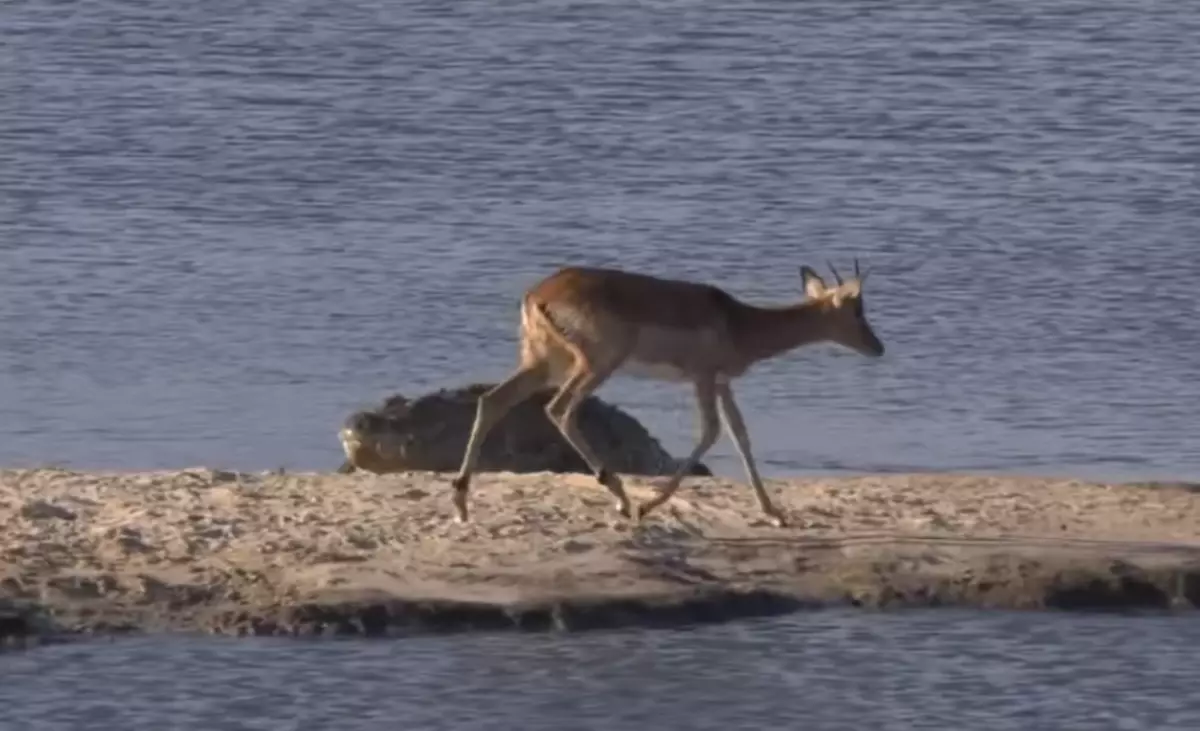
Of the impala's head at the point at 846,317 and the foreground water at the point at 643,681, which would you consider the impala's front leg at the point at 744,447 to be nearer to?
the impala's head at the point at 846,317

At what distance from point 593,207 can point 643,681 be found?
12185 millimetres

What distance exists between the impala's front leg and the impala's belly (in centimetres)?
13

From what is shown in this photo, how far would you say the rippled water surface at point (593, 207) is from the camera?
16.5 metres

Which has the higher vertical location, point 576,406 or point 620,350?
point 620,350

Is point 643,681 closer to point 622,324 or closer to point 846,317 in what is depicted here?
point 622,324

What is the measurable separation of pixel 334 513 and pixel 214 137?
555 inches

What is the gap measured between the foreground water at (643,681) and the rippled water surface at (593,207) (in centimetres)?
352

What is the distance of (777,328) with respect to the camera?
13.1 metres

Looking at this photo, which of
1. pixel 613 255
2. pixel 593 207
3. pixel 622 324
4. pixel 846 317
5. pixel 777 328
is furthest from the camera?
pixel 593 207

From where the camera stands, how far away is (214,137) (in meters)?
26.1

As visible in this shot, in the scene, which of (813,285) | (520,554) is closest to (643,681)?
(520,554)

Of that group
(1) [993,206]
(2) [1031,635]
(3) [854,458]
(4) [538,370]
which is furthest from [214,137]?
(2) [1031,635]

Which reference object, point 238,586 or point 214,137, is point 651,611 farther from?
point 214,137

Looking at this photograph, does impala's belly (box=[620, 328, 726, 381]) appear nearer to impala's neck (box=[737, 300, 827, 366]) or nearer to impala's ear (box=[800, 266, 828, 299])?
impala's neck (box=[737, 300, 827, 366])
